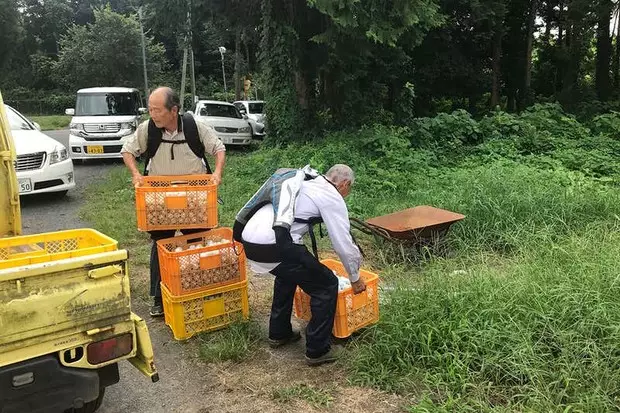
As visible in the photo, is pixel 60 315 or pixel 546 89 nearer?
pixel 60 315

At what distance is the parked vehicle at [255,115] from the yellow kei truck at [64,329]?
1667cm

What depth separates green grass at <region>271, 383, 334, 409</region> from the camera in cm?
349

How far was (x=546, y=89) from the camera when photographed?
26875mm

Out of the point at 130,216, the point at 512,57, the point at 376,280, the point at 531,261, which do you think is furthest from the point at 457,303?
the point at 512,57

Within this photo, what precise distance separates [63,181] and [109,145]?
4.21 meters

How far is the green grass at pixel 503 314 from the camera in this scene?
3.26 metres

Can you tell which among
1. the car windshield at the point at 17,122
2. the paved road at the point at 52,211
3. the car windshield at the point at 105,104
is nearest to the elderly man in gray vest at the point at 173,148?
the paved road at the point at 52,211

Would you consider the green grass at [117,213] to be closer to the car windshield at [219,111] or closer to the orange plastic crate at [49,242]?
the orange plastic crate at [49,242]

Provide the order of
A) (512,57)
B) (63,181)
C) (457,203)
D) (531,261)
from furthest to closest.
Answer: (512,57) < (63,181) < (457,203) < (531,261)

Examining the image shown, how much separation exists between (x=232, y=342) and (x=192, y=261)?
0.70 m

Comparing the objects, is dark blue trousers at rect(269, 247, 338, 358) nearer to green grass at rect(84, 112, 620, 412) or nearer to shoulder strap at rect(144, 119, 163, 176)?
green grass at rect(84, 112, 620, 412)

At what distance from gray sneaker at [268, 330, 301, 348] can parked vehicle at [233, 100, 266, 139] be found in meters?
15.2

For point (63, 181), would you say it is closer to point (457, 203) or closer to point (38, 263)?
point (457, 203)

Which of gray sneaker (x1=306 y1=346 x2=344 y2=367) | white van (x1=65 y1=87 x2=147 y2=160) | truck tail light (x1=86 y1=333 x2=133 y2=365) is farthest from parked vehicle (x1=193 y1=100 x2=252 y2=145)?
truck tail light (x1=86 y1=333 x2=133 y2=365)
